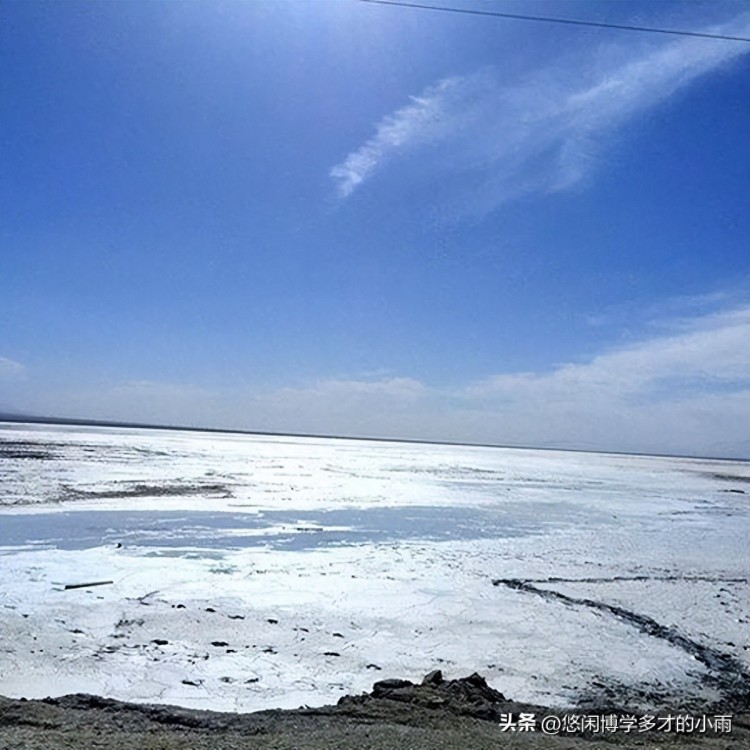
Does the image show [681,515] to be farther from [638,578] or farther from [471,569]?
[471,569]

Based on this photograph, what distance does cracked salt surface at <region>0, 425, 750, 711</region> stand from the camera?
5.82m

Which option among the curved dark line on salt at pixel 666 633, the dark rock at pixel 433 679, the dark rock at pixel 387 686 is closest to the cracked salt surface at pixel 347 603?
the curved dark line on salt at pixel 666 633

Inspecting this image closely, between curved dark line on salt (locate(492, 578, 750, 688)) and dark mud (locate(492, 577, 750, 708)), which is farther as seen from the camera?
curved dark line on salt (locate(492, 578, 750, 688))

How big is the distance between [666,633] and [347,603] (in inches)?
155

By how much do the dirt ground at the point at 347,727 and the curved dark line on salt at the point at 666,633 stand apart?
127 cm

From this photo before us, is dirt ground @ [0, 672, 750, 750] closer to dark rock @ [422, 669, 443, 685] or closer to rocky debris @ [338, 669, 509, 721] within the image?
rocky debris @ [338, 669, 509, 721]

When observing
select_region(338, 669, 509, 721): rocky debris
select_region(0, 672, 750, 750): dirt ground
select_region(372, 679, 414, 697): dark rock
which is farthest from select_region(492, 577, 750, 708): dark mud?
select_region(372, 679, 414, 697): dark rock

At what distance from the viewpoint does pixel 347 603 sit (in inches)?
321

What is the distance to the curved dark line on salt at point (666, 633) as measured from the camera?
632 cm

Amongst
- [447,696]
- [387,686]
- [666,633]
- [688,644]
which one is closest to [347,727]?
[387,686]

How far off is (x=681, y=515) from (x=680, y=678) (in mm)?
15484

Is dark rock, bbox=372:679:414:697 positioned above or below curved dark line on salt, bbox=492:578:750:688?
above

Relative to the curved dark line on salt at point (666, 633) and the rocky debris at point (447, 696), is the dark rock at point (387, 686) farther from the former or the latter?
the curved dark line on salt at point (666, 633)

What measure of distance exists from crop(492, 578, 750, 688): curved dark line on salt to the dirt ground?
1273mm
